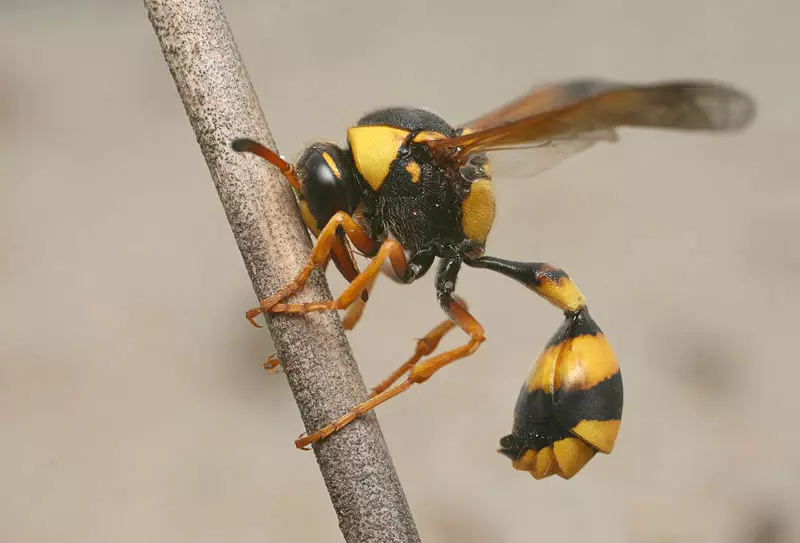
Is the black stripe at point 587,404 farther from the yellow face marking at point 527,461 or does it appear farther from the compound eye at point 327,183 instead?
the compound eye at point 327,183

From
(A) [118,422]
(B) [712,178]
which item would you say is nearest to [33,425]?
(A) [118,422]

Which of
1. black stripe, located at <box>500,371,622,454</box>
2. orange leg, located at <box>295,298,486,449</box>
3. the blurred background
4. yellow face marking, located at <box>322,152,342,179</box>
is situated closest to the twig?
orange leg, located at <box>295,298,486,449</box>

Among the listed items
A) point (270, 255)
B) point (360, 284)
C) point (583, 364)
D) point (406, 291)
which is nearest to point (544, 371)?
point (583, 364)

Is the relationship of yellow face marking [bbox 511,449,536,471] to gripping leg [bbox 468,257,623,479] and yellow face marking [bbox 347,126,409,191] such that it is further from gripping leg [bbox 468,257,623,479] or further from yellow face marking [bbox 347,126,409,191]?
yellow face marking [bbox 347,126,409,191]

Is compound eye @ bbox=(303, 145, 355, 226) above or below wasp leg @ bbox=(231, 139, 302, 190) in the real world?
above

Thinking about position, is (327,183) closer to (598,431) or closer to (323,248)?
(323,248)

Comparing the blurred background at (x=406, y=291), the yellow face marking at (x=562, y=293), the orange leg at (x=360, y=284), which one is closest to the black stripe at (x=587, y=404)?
the yellow face marking at (x=562, y=293)

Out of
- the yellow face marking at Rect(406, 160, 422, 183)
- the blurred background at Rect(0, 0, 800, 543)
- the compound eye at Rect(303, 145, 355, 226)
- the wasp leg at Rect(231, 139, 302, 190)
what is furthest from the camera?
the blurred background at Rect(0, 0, 800, 543)

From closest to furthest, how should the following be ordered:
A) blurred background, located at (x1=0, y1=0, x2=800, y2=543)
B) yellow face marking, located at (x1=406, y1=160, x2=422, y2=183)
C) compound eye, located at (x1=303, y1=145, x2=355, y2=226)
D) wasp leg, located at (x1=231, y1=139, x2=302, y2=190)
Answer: wasp leg, located at (x1=231, y1=139, x2=302, y2=190)
compound eye, located at (x1=303, y1=145, x2=355, y2=226)
yellow face marking, located at (x1=406, y1=160, x2=422, y2=183)
blurred background, located at (x1=0, y1=0, x2=800, y2=543)
